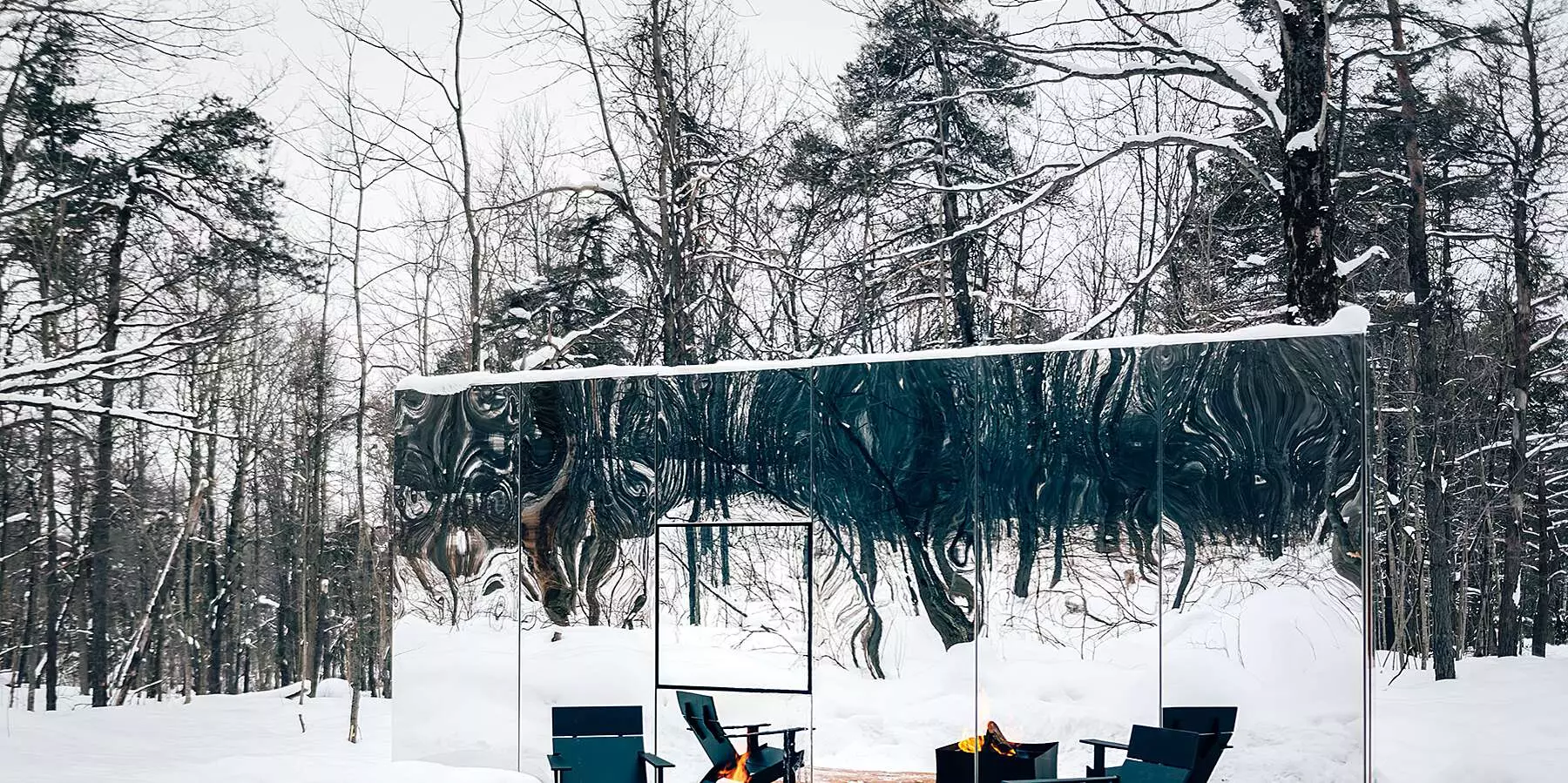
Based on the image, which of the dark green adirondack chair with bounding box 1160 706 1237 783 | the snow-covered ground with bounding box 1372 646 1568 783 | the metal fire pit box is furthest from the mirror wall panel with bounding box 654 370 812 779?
the snow-covered ground with bounding box 1372 646 1568 783

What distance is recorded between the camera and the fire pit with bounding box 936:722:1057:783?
246 inches

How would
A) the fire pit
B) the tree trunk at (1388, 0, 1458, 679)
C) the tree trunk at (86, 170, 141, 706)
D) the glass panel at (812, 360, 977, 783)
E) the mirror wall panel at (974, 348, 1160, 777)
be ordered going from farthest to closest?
the tree trunk at (1388, 0, 1458, 679) < the tree trunk at (86, 170, 141, 706) < the glass panel at (812, 360, 977, 783) < the mirror wall panel at (974, 348, 1160, 777) < the fire pit

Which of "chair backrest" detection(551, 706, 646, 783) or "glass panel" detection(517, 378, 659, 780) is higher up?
"glass panel" detection(517, 378, 659, 780)

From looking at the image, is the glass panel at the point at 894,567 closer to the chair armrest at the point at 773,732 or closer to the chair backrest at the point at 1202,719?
the chair armrest at the point at 773,732

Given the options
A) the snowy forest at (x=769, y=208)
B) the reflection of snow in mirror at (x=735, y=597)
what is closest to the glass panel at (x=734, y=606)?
the reflection of snow in mirror at (x=735, y=597)

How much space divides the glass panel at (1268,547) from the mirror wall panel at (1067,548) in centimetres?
15

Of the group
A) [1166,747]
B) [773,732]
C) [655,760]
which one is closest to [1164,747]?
[1166,747]

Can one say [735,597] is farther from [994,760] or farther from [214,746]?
[214,746]

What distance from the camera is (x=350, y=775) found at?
755 cm

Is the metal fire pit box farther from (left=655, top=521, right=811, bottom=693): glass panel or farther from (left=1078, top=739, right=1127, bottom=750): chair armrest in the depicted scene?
(left=655, top=521, right=811, bottom=693): glass panel

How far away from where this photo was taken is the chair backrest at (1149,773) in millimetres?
5699

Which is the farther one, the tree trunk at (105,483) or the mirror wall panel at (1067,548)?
the tree trunk at (105,483)

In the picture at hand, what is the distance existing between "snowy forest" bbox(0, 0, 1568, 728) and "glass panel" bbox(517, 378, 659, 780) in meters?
3.59

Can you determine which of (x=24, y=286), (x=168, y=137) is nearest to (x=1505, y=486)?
(x=168, y=137)
